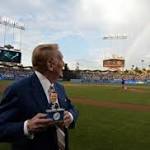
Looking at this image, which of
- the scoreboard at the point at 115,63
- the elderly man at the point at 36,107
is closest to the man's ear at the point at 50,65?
the elderly man at the point at 36,107

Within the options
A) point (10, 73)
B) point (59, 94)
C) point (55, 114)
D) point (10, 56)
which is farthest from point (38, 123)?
point (10, 73)

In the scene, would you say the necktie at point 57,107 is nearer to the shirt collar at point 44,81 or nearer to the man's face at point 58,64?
the shirt collar at point 44,81

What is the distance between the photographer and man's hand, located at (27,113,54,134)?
10.8 feet

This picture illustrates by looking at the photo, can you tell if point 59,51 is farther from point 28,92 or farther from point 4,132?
point 4,132

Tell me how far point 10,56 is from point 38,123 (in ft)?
278

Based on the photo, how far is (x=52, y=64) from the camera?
3.63 meters

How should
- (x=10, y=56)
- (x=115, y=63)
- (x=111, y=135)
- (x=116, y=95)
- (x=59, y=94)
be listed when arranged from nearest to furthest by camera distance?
(x=59, y=94) < (x=111, y=135) < (x=116, y=95) < (x=10, y=56) < (x=115, y=63)

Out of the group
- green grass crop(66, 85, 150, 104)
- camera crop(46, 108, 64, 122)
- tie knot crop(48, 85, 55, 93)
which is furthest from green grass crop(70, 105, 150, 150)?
green grass crop(66, 85, 150, 104)

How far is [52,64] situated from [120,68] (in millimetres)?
165804

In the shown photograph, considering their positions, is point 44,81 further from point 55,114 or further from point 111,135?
point 111,135

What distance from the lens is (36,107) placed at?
3.53 metres

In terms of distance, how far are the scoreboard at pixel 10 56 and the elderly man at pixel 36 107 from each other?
8349cm

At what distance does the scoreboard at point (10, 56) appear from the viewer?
86000 millimetres

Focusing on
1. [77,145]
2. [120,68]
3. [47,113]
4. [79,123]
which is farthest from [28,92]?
[120,68]
